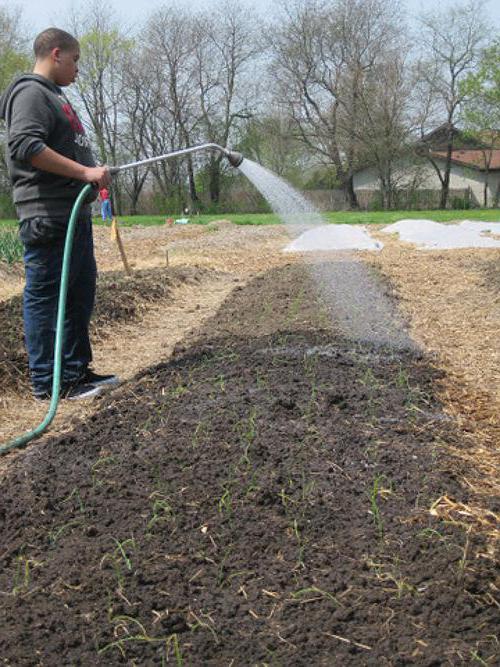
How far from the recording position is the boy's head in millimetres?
3975

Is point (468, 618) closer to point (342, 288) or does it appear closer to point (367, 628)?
point (367, 628)

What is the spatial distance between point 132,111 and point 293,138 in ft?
34.6

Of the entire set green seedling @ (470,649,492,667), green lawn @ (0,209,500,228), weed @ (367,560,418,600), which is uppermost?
green lawn @ (0,209,500,228)

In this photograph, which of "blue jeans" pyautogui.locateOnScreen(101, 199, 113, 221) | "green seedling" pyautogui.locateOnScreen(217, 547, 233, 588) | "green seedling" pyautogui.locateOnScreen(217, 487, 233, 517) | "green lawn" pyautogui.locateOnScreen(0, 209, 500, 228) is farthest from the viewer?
"green lawn" pyautogui.locateOnScreen(0, 209, 500, 228)

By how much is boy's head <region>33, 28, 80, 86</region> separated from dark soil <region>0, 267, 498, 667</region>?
73.8 inches

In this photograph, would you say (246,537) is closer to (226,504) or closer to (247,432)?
(226,504)

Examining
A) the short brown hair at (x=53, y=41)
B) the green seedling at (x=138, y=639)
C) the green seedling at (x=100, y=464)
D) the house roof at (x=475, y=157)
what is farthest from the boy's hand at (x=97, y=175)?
the house roof at (x=475, y=157)

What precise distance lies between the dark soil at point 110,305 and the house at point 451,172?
3069cm

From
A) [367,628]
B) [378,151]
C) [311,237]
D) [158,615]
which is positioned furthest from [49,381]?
[378,151]

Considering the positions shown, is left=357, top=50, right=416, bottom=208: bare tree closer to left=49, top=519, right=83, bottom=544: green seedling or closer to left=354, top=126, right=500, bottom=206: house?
left=354, top=126, right=500, bottom=206: house

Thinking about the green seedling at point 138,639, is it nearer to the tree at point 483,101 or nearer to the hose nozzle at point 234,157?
the hose nozzle at point 234,157

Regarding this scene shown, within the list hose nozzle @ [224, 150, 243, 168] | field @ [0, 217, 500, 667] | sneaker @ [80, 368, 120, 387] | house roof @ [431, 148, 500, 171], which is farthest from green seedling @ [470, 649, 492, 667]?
house roof @ [431, 148, 500, 171]

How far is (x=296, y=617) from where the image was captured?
2.05 meters

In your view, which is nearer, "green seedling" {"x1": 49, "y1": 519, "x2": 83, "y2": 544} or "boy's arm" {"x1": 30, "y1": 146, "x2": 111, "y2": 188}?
"green seedling" {"x1": 49, "y1": 519, "x2": 83, "y2": 544}
